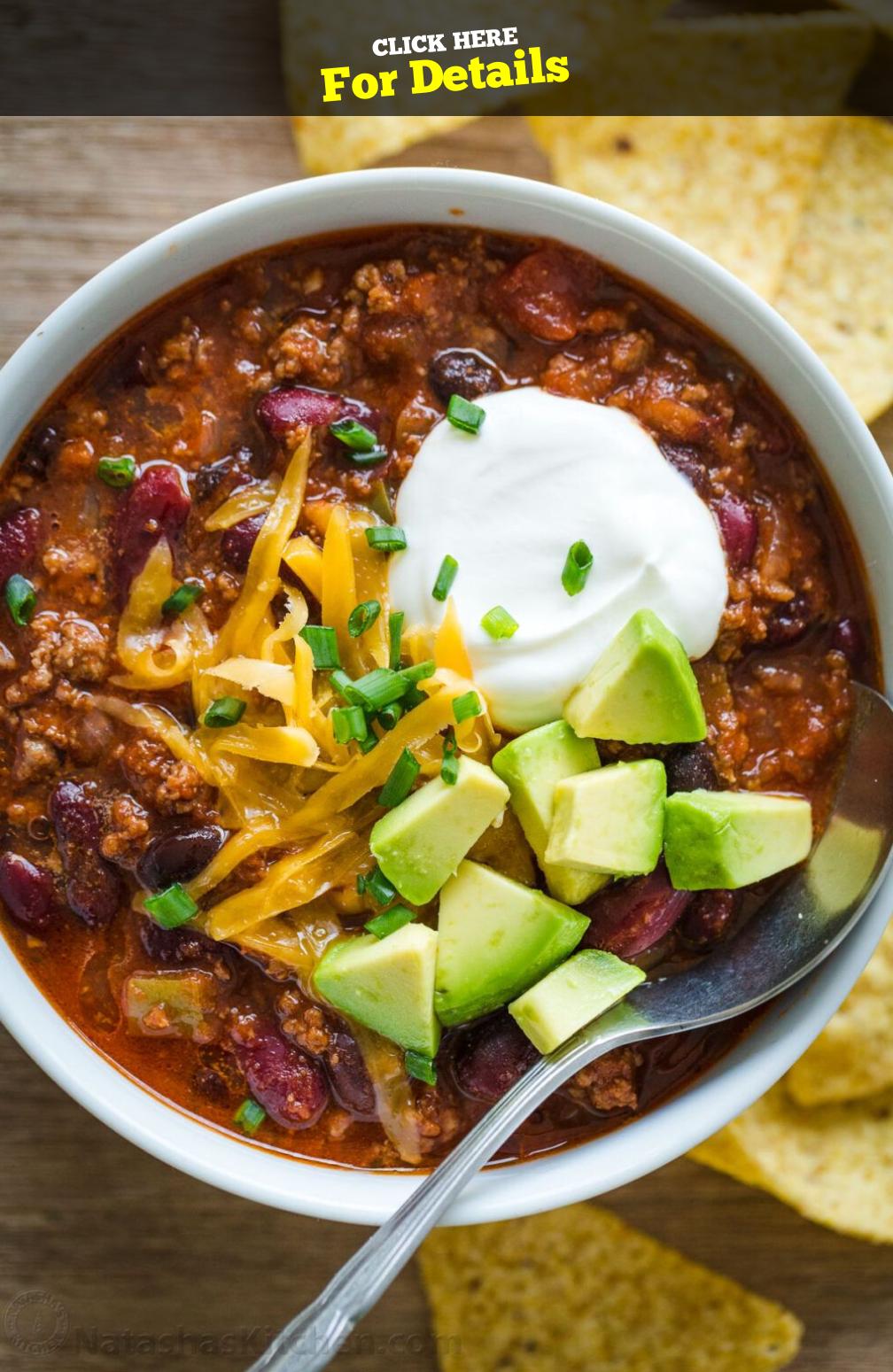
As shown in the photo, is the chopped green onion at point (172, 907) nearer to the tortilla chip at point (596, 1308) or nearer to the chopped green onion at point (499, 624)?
the chopped green onion at point (499, 624)

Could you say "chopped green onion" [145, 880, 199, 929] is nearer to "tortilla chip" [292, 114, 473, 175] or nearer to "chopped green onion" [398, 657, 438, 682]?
"chopped green onion" [398, 657, 438, 682]

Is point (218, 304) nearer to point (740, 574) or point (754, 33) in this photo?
point (740, 574)

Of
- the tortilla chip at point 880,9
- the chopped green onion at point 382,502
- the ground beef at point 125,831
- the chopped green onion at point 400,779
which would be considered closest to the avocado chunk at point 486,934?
the chopped green onion at point 400,779

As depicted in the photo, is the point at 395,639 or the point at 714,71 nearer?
the point at 395,639

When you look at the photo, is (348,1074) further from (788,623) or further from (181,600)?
(788,623)

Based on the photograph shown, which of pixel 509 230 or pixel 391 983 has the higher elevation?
pixel 509 230

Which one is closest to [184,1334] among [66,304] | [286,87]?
[66,304]

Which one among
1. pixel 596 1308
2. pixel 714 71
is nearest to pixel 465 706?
pixel 596 1308
